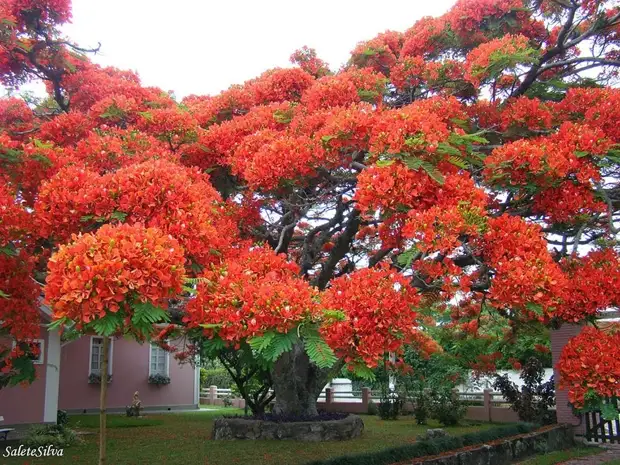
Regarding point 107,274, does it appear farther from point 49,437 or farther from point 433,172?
point 49,437

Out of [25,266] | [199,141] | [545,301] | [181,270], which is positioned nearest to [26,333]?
[25,266]

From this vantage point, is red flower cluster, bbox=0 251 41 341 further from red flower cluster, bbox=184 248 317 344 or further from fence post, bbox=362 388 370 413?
fence post, bbox=362 388 370 413

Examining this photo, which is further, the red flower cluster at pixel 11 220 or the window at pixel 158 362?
the window at pixel 158 362

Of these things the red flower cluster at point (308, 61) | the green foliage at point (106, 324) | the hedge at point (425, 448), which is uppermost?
the red flower cluster at point (308, 61)

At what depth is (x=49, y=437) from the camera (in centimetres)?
988

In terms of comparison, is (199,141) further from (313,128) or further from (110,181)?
(110,181)

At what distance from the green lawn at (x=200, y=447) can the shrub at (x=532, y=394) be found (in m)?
1.09

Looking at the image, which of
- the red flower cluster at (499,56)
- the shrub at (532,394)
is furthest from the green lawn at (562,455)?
the red flower cluster at (499,56)

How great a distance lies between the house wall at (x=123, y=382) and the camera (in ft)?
52.9

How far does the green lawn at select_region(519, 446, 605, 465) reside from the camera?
8.71 m

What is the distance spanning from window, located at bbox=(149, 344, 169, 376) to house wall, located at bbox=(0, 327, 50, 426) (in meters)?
6.57

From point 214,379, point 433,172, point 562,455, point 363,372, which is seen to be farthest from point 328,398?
point 363,372

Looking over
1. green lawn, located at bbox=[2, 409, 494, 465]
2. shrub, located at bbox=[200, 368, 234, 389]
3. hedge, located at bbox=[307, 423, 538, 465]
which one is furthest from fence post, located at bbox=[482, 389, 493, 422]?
shrub, located at bbox=[200, 368, 234, 389]

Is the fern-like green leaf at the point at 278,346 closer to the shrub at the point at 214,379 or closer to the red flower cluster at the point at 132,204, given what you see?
the red flower cluster at the point at 132,204
